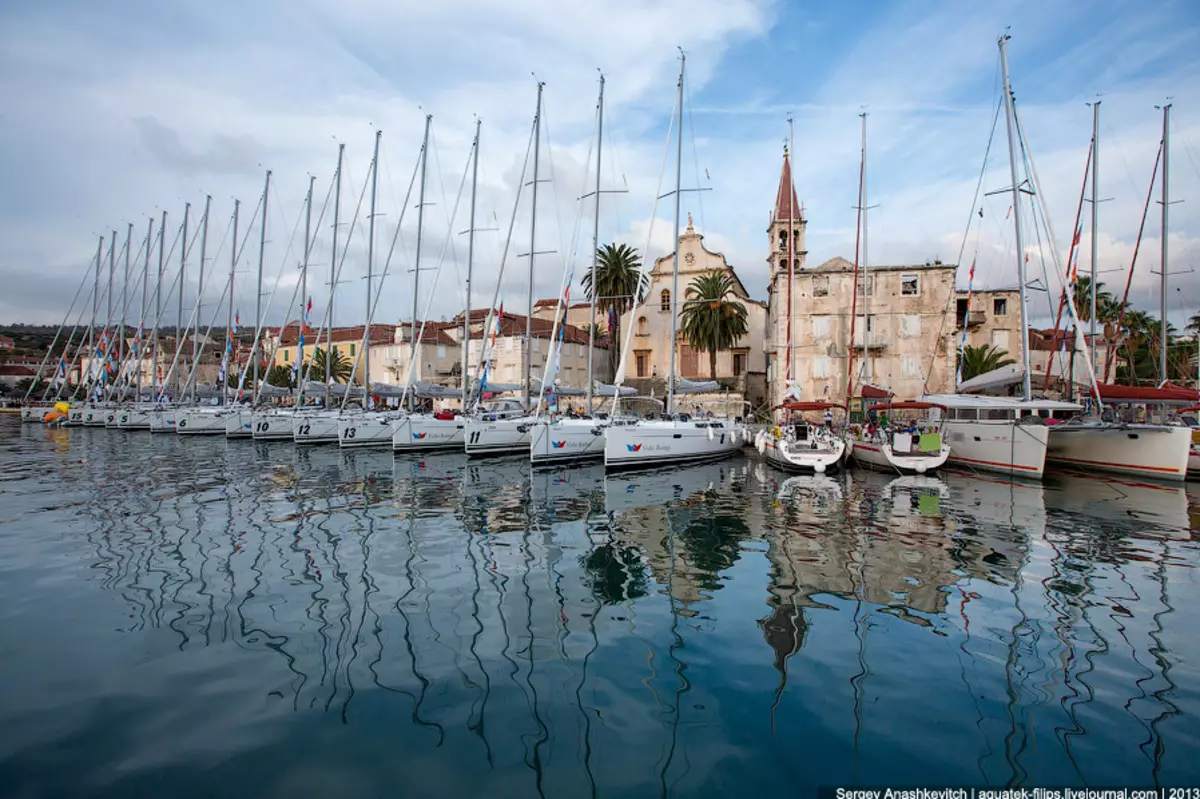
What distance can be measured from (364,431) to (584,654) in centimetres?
2815

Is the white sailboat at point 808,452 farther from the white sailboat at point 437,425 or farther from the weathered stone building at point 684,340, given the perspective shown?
the weathered stone building at point 684,340

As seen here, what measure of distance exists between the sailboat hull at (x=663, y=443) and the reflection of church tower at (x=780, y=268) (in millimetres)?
19707

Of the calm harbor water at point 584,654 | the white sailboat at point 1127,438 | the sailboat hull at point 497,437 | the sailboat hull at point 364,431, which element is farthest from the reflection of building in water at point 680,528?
the sailboat hull at point 364,431

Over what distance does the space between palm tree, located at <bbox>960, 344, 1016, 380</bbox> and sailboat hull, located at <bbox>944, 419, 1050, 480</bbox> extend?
23.3 metres

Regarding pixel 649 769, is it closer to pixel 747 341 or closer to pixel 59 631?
pixel 59 631

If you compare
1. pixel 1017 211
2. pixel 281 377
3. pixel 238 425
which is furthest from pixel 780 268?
pixel 281 377

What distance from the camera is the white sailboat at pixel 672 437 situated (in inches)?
945

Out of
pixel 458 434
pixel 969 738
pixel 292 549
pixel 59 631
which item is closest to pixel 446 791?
pixel 969 738

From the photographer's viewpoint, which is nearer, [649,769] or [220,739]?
[649,769]

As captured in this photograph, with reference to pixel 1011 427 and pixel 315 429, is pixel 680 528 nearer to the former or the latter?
pixel 1011 427

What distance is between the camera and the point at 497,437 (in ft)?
94.7

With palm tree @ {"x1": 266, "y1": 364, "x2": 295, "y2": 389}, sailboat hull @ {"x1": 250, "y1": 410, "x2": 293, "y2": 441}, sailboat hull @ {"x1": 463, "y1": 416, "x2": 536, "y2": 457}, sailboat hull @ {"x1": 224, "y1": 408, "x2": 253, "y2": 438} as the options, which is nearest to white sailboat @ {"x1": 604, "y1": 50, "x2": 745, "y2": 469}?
sailboat hull @ {"x1": 463, "y1": 416, "x2": 536, "y2": 457}

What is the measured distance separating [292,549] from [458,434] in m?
20.2

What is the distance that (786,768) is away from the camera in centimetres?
476
